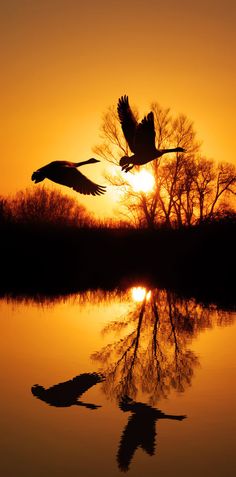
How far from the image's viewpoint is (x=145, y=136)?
1182 centimetres

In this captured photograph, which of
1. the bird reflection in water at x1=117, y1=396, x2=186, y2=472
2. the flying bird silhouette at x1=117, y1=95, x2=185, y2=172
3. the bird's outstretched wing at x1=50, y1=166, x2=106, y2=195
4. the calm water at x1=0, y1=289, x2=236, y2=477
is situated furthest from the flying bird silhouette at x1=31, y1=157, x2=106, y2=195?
the bird reflection in water at x1=117, y1=396, x2=186, y2=472

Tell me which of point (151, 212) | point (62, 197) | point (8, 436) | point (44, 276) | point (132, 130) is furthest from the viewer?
point (62, 197)

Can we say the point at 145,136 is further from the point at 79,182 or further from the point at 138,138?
the point at 79,182

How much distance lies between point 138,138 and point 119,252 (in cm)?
1492

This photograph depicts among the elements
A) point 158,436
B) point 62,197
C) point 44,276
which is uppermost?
point 62,197

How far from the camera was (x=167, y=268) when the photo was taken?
84.0ft

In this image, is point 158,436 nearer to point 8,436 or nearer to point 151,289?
point 8,436

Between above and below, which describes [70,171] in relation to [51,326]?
above

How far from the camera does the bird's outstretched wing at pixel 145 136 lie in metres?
11.6

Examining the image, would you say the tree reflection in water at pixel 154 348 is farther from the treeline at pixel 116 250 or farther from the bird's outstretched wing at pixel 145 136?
the treeline at pixel 116 250

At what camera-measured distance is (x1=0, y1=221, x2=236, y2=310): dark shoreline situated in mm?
24594

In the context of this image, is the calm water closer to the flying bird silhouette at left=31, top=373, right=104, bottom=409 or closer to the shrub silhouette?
the flying bird silhouette at left=31, top=373, right=104, bottom=409

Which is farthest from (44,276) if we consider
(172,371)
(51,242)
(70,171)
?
(172,371)

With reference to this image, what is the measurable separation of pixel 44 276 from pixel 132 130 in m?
10.9
